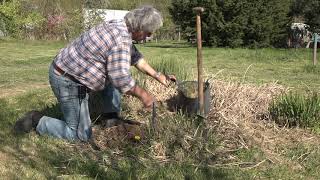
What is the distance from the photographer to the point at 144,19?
4.17 meters

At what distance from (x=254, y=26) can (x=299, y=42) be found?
6.73m

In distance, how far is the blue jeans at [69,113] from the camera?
181 inches

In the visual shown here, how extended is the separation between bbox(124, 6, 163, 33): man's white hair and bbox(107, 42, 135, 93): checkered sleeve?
18 centimetres

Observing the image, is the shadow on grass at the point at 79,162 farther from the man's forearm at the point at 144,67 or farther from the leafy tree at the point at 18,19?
the leafy tree at the point at 18,19

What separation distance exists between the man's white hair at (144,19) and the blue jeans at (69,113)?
0.80 metres

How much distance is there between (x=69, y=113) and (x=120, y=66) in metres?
0.84

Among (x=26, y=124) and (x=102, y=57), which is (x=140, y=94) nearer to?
(x=102, y=57)

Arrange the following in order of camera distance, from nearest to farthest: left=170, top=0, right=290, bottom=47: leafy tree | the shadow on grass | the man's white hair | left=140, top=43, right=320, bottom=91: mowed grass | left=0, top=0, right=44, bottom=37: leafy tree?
the shadow on grass < the man's white hair < left=140, top=43, right=320, bottom=91: mowed grass < left=170, top=0, right=290, bottom=47: leafy tree < left=0, top=0, right=44, bottom=37: leafy tree

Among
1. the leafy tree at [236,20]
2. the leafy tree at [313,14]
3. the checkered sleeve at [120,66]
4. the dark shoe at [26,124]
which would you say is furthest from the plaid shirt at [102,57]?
the leafy tree at [313,14]

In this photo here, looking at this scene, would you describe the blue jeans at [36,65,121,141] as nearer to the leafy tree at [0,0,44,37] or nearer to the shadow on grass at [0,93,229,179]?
the shadow on grass at [0,93,229,179]

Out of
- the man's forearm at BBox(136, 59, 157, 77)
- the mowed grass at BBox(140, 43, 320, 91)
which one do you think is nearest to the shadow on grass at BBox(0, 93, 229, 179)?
the man's forearm at BBox(136, 59, 157, 77)

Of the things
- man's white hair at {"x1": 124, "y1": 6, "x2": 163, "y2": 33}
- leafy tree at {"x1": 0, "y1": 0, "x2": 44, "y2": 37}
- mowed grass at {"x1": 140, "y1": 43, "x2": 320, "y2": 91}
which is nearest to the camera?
man's white hair at {"x1": 124, "y1": 6, "x2": 163, "y2": 33}

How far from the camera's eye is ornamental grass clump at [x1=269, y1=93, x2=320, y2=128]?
4949 millimetres

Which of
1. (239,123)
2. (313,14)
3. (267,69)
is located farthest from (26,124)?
(313,14)
